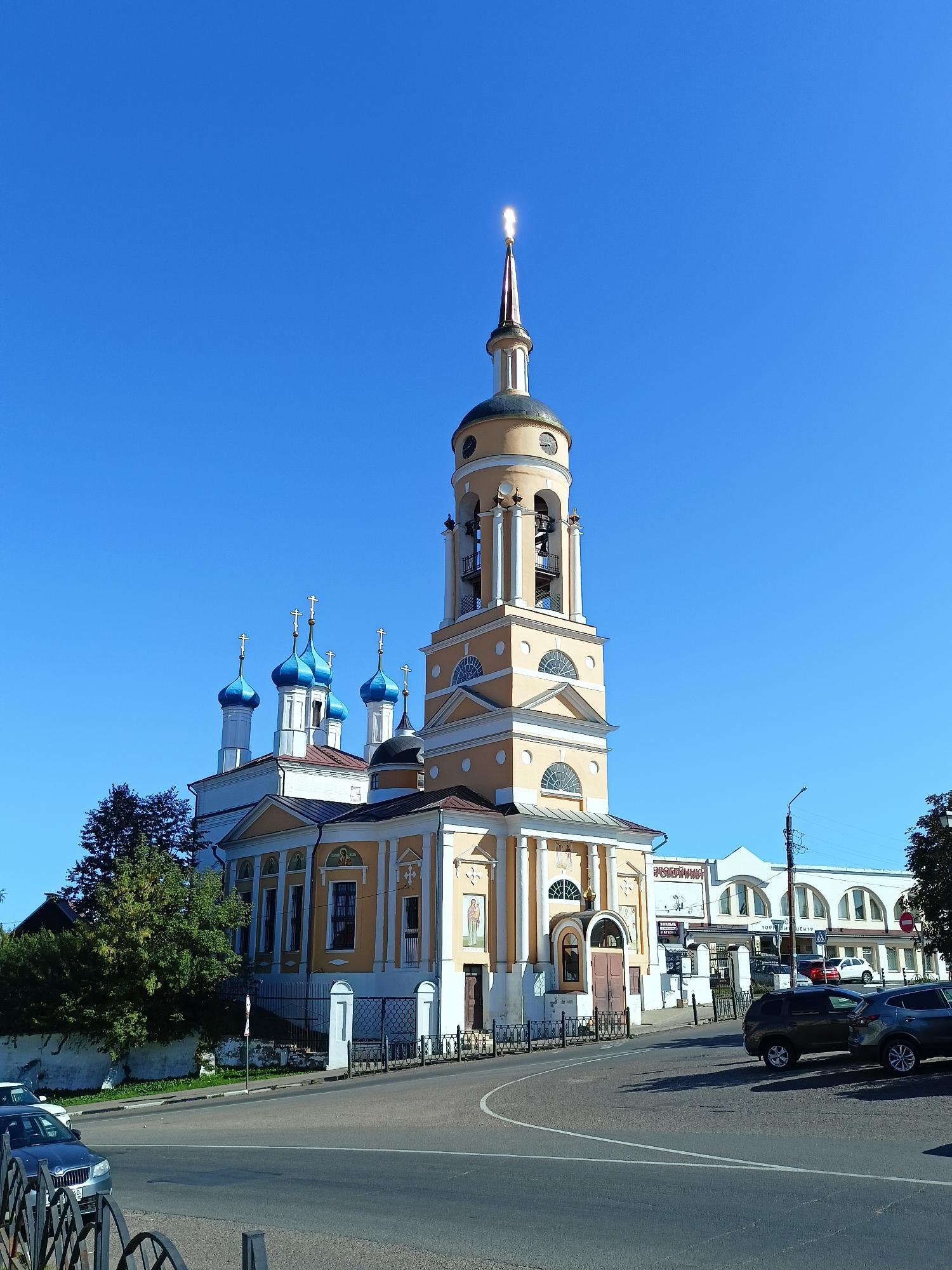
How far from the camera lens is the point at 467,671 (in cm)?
4216

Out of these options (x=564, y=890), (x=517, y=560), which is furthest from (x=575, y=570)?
(x=564, y=890)

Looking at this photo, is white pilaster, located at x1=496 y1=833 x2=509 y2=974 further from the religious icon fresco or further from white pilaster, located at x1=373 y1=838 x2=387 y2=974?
white pilaster, located at x1=373 y1=838 x2=387 y2=974

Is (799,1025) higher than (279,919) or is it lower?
lower

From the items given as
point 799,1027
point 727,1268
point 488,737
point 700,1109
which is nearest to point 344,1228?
point 727,1268

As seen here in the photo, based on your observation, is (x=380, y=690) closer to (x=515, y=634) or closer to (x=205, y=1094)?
(x=515, y=634)

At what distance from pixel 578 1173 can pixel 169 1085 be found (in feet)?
73.6

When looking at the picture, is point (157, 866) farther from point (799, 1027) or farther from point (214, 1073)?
point (799, 1027)

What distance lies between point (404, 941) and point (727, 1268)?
29824 mm

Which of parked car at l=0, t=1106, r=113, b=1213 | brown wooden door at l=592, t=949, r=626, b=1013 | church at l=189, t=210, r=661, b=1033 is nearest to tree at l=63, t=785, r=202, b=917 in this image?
church at l=189, t=210, r=661, b=1033

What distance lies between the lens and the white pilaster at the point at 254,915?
43000mm

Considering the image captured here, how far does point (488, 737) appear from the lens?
40.0m

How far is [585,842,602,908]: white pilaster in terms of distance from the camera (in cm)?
3884

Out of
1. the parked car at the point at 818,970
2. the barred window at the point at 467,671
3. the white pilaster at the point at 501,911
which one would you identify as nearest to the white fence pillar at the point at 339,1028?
the white pilaster at the point at 501,911

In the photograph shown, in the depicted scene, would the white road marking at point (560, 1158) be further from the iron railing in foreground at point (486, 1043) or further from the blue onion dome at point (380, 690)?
the blue onion dome at point (380, 690)
